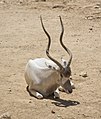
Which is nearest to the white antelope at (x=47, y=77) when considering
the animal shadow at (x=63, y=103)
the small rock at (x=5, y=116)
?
the animal shadow at (x=63, y=103)

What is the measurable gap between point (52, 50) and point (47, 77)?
10.7 feet

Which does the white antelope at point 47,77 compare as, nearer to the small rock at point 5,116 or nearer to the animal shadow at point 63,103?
the animal shadow at point 63,103

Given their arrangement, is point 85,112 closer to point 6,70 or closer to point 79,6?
point 6,70

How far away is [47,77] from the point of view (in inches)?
307

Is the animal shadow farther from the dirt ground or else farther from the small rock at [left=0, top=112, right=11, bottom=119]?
the small rock at [left=0, top=112, right=11, bottom=119]

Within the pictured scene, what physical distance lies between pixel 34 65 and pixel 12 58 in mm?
2344

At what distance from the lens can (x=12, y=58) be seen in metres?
10.4

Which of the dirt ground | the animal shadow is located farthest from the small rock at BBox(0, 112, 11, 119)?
the animal shadow

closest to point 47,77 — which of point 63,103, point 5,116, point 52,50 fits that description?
point 63,103

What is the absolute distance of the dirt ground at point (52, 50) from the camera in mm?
7355

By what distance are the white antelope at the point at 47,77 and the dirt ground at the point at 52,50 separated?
7.3 inches

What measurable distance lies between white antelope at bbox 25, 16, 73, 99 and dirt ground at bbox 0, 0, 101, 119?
0.18 meters

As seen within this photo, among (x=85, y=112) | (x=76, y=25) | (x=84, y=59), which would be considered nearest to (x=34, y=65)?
(x=85, y=112)

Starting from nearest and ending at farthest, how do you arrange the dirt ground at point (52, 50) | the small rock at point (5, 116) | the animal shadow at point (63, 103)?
the small rock at point (5, 116) < the dirt ground at point (52, 50) < the animal shadow at point (63, 103)
